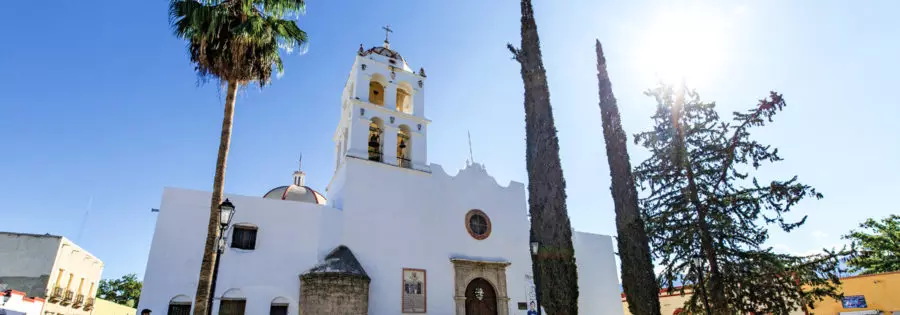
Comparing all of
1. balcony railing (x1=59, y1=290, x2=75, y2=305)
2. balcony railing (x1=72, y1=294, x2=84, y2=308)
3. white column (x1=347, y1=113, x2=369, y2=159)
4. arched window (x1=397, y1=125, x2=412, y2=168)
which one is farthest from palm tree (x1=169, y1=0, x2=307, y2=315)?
balcony railing (x1=72, y1=294, x2=84, y2=308)

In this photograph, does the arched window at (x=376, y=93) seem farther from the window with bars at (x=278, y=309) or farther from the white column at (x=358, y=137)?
the window with bars at (x=278, y=309)

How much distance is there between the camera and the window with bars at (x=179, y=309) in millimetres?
11742

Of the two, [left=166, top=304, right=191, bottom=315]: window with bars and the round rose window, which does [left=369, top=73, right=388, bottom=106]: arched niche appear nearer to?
the round rose window

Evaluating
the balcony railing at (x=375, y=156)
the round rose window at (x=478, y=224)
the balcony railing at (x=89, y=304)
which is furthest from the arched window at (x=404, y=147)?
the balcony railing at (x=89, y=304)

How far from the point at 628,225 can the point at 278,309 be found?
949cm

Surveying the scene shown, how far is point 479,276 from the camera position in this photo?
51.4 feet

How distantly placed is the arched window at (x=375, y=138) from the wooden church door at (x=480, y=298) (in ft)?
18.0

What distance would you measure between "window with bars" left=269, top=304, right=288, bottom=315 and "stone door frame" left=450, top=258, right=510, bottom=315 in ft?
17.0

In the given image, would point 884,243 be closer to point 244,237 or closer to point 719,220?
point 719,220

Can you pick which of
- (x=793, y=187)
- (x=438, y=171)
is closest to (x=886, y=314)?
(x=793, y=187)

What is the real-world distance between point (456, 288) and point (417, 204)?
307 cm

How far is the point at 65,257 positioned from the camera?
18422 millimetres

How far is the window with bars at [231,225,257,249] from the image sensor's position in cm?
1288

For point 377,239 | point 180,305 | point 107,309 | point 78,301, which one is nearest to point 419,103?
point 377,239
